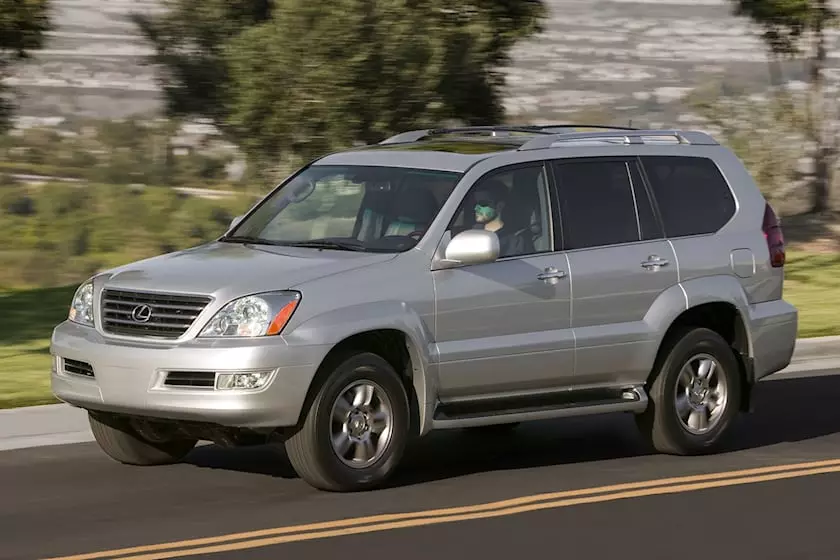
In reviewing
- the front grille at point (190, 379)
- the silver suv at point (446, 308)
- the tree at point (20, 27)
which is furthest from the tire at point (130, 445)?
the tree at point (20, 27)

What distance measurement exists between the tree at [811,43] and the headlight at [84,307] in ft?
63.4

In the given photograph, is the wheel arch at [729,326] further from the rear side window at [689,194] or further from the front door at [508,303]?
the front door at [508,303]

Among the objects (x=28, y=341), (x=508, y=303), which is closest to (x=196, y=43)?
(x=28, y=341)

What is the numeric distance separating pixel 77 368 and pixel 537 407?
8.34 ft

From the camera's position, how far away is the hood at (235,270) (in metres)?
8.79

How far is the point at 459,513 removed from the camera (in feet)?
28.3

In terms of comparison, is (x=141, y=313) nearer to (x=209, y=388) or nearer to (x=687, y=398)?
(x=209, y=388)

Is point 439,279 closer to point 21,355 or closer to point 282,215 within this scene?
point 282,215

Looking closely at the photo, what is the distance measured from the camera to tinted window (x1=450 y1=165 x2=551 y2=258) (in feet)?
31.9

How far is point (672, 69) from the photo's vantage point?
65.7m

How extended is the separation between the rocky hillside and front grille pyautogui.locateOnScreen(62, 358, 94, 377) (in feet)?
128

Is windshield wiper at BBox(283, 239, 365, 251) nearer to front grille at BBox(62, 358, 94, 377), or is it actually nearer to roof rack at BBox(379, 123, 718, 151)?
roof rack at BBox(379, 123, 718, 151)

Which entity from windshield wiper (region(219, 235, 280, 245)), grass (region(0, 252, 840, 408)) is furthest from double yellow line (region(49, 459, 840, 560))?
grass (region(0, 252, 840, 408))

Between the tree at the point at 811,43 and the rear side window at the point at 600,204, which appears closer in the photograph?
the rear side window at the point at 600,204
